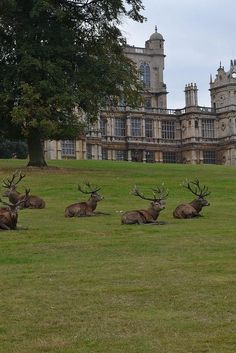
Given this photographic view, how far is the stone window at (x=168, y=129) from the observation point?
107062 millimetres

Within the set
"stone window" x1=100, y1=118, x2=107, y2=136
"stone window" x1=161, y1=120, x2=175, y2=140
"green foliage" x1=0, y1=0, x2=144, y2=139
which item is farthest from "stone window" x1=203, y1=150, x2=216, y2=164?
"green foliage" x1=0, y1=0, x2=144, y2=139

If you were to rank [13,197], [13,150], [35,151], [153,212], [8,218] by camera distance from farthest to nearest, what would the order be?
[13,150] → [35,151] → [13,197] → [153,212] → [8,218]

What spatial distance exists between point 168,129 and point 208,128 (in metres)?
6.79

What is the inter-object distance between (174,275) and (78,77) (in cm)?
2954

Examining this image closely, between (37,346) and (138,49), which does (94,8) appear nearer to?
(37,346)

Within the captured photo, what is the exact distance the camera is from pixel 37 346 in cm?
734

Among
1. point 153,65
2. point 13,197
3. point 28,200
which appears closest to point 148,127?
point 153,65

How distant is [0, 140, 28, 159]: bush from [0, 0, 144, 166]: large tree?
37.7 metres

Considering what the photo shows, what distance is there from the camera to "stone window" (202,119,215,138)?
108500 mm

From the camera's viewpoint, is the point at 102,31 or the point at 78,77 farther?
the point at 102,31

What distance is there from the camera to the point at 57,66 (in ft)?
127

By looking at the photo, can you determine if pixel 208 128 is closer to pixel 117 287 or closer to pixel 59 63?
pixel 59 63

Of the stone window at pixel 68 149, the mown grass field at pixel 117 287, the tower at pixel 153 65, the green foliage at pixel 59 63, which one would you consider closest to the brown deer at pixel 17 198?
the mown grass field at pixel 117 287

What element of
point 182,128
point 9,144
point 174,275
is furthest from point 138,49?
point 174,275
